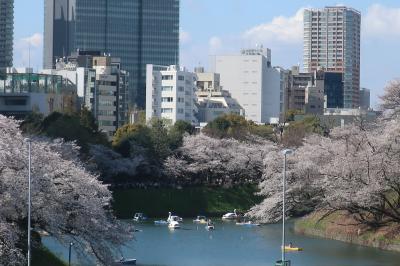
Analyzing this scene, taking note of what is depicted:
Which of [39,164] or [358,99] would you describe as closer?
[39,164]

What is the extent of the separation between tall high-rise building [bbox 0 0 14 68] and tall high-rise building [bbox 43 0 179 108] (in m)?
14.0

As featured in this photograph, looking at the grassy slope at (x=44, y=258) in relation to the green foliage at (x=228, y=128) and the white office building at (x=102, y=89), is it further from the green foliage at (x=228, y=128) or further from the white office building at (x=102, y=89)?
the white office building at (x=102, y=89)

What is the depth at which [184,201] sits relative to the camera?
69500 mm

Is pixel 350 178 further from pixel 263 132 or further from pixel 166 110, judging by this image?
pixel 166 110

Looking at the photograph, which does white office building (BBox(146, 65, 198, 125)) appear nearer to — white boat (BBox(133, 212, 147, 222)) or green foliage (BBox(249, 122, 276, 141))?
green foliage (BBox(249, 122, 276, 141))

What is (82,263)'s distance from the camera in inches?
1391

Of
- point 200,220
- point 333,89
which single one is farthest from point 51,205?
point 333,89

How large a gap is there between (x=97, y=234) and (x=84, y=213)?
2.60 ft

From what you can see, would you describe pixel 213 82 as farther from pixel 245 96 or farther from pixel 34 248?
pixel 34 248

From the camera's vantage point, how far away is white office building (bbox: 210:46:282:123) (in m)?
137

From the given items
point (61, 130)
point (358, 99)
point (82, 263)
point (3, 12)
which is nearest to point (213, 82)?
point (3, 12)

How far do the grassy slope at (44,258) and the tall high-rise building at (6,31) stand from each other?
125934mm

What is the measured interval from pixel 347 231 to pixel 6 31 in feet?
385

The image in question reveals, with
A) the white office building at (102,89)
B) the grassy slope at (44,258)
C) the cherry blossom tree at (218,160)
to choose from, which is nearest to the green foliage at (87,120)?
the cherry blossom tree at (218,160)
